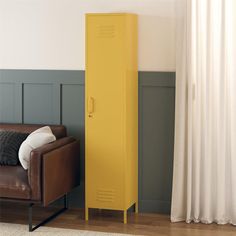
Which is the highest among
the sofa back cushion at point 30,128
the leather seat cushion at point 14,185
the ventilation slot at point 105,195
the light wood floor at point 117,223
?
the sofa back cushion at point 30,128

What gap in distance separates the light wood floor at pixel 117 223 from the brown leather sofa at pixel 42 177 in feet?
0.70

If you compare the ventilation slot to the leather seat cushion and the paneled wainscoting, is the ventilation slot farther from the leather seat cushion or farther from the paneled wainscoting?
the leather seat cushion

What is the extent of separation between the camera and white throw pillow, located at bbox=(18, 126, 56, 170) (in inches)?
→ 188

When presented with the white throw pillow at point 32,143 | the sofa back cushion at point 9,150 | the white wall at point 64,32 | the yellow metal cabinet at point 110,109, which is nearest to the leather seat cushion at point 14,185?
the white throw pillow at point 32,143

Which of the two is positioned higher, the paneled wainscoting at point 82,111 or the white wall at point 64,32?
the white wall at point 64,32

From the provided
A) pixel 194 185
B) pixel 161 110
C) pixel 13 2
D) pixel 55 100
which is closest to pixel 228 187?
pixel 194 185

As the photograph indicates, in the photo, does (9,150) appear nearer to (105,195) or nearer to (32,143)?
(32,143)

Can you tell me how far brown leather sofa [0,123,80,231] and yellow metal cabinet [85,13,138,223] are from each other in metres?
0.18

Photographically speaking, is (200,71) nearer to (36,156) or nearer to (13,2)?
Answer: (36,156)

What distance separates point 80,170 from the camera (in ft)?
17.5

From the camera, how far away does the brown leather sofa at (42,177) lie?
15.0 ft

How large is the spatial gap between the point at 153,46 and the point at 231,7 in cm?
73

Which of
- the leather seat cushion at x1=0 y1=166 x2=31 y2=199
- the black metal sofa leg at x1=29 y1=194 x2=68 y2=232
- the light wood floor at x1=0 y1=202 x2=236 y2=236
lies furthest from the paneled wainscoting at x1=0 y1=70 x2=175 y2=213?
the leather seat cushion at x1=0 y1=166 x2=31 y2=199

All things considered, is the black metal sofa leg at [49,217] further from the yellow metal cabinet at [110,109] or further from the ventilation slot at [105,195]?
the ventilation slot at [105,195]
